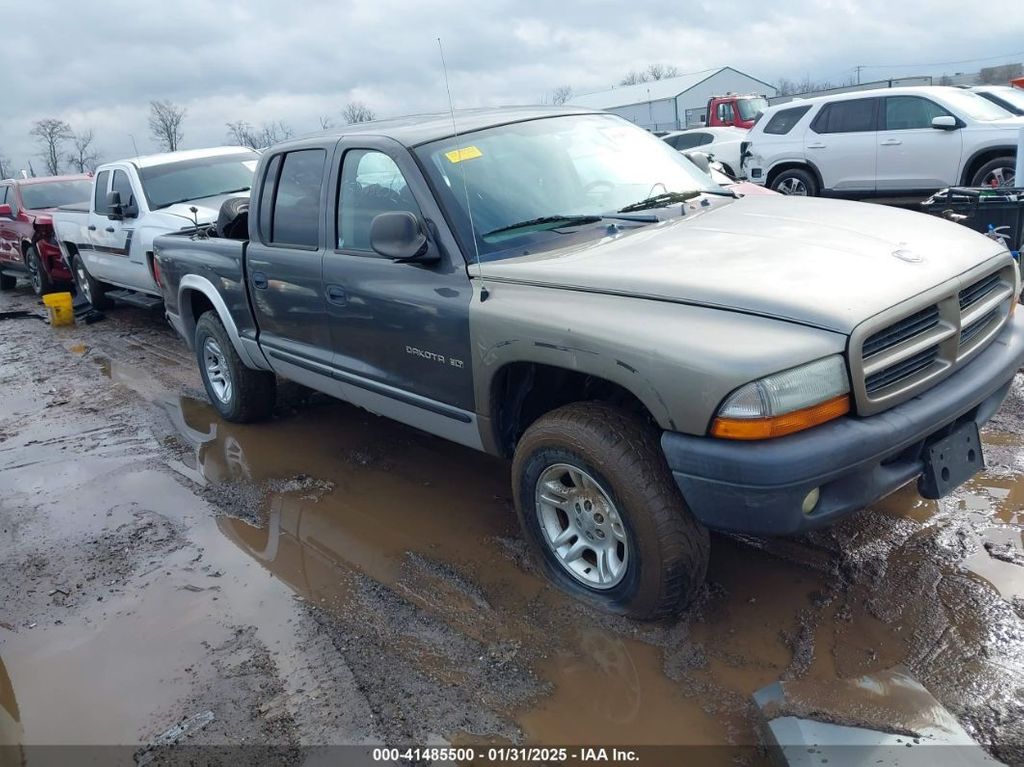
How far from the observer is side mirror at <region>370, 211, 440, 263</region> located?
3.42 metres

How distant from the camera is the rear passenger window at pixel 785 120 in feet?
39.8

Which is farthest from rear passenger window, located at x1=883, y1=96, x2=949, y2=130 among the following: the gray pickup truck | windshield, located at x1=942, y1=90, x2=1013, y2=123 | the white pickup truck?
the white pickup truck

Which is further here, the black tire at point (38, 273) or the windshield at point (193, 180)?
the black tire at point (38, 273)

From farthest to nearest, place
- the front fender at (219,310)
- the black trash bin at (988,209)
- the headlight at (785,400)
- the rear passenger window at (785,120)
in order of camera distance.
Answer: the rear passenger window at (785,120)
the black trash bin at (988,209)
the front fender at (219,310)
the headlight at (785,400)

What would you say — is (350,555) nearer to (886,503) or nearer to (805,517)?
(805,517)

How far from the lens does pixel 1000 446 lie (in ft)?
14.3

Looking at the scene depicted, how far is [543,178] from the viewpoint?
3.79 meters

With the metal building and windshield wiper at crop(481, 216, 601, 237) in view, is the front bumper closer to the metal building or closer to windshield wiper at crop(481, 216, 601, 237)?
windshield wiper at crop(481, 216, 601, 237)

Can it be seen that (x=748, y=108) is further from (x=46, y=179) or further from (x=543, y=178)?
(x=543, y=178)

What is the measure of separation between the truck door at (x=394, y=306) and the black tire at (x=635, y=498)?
571 millimetres

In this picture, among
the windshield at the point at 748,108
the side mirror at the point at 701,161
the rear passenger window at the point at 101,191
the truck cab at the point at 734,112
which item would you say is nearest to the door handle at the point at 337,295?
the side mirror at the point at 701,161

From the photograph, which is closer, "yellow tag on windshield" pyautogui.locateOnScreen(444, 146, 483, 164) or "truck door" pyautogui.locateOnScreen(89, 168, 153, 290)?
"yellow tag on windshield" pyautogui.locateOnScreen(444, 146, 483, 164)

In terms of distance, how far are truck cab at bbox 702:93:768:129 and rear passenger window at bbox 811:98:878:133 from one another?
9.94m

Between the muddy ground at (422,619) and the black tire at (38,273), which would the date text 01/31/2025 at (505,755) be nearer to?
the muddy ground at (422,619)
